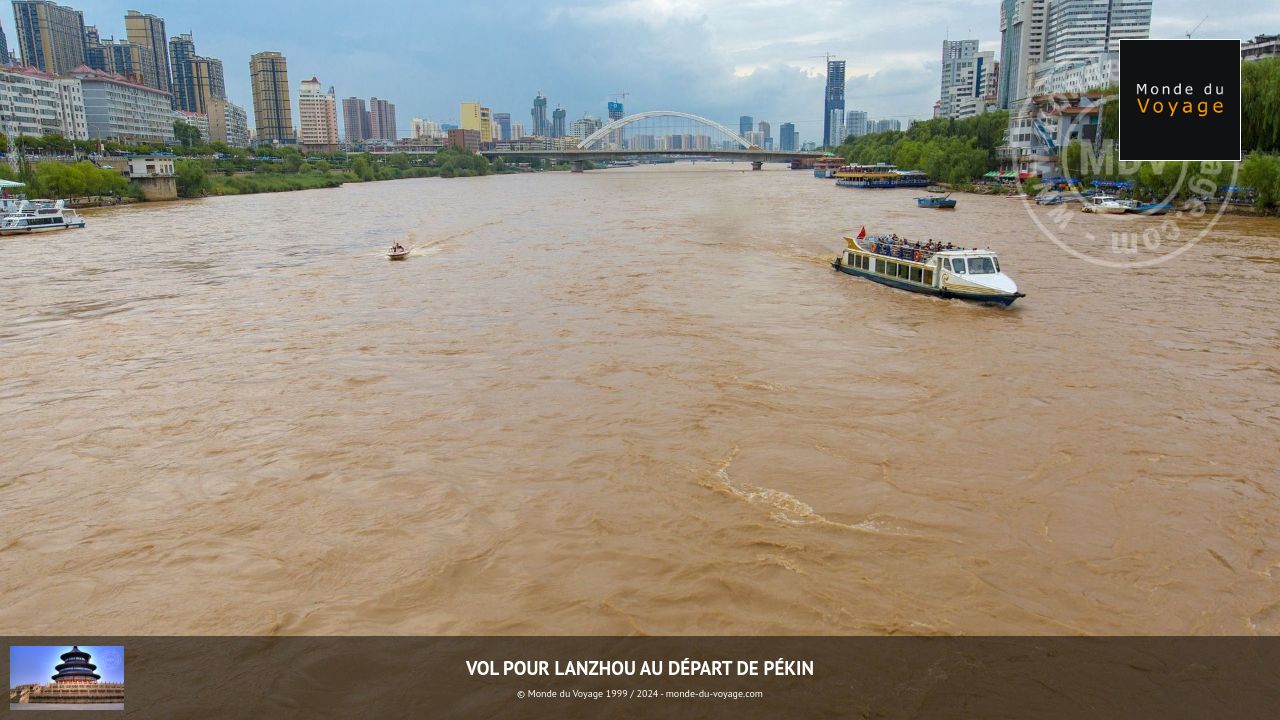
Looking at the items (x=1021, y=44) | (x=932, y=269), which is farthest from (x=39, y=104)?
(x=1021, y=44)

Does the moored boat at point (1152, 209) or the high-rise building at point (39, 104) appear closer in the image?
the moored boat at point (1152, 209)

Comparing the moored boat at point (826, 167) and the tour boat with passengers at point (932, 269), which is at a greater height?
the moored boat at point (826, 167)

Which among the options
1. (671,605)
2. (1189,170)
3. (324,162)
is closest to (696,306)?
(671,605)
